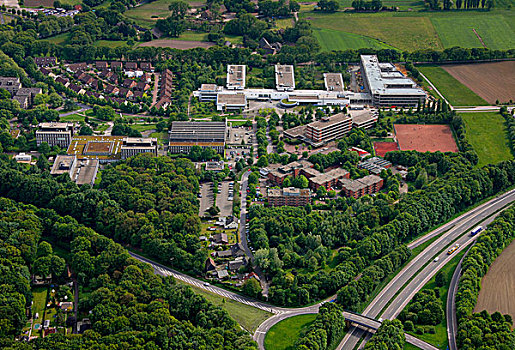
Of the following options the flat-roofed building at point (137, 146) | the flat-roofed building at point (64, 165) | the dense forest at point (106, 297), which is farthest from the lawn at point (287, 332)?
the flat-roofed building at point (64, 165)

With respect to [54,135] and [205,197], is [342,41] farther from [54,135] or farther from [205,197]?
[54,135]

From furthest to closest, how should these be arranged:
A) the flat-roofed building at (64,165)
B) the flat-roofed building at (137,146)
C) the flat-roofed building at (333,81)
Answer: the flat-roofed building at (333,81) < the flat-roofed building at (137,146) < the flat-roofed building at (64,165)

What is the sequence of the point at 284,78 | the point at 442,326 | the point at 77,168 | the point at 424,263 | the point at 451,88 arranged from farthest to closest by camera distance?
the point at 284,78, the point at 451,88, the point at 77,168, the point at 424,263, the point at 442,326

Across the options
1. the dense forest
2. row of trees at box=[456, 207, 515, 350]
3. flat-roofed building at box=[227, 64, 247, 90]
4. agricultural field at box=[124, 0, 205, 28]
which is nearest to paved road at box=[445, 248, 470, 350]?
row of trees at box=[456, 207, 515, 350]

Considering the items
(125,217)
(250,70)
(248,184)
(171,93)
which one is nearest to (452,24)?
(250,70)

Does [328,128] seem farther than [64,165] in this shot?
Yes

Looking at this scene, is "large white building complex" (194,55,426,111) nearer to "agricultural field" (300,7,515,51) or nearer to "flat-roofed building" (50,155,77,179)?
"agricultural field" (300,7,515,51)

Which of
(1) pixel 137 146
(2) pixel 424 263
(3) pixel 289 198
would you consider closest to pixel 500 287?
(2) pixel 424 263

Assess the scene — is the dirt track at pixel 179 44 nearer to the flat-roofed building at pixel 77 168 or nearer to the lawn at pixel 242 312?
the flat-roofed building at pixel 77 168
